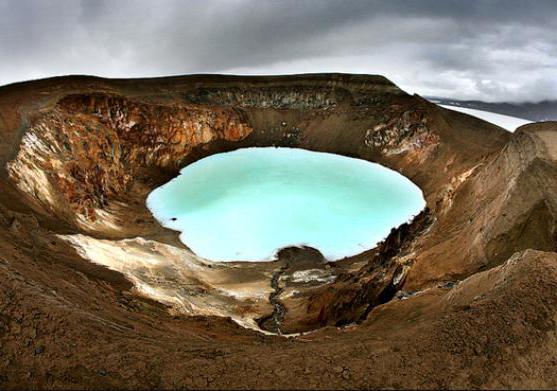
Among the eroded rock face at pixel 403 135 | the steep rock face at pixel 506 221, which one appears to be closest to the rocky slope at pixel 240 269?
the steep rock face at pixel 506 221

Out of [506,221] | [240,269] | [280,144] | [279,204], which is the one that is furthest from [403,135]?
[506,221]

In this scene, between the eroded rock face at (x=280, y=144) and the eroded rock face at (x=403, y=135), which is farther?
the eroded rock face at (x=403, y=135)

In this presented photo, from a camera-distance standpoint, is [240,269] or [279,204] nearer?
[240,269]

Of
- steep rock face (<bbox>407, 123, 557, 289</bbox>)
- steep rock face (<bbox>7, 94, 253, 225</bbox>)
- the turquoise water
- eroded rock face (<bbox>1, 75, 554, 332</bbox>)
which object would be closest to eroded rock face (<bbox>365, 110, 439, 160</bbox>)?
eroded rock face (<bbox>1, 75, 554, 332</bbox>)

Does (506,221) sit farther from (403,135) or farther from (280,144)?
(280,144)

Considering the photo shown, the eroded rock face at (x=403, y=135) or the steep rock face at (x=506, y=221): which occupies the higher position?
the eroded rock face at (x=403, y=135)

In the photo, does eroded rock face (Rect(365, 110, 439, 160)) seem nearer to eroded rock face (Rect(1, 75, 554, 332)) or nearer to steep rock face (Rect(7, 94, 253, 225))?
eroded rock face (Rect(1, 75, 554, 332))

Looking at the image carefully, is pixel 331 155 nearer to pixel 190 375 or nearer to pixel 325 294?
pixel 325 294

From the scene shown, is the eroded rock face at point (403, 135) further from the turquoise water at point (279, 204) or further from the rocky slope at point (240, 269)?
the turquoise water at point (279, 204)
